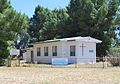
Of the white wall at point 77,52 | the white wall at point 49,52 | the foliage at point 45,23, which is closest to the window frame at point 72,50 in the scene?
the white wall at point 77,52

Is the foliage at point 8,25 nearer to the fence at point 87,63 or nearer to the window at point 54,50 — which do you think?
the fence at point 87,63

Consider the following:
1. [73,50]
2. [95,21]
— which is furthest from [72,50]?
[95,21]

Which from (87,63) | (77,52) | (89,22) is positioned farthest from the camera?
(89,22)

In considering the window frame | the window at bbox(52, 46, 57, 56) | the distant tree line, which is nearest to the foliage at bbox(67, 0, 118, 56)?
the distant tree line

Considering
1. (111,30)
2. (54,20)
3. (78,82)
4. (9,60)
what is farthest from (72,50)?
(78,82)

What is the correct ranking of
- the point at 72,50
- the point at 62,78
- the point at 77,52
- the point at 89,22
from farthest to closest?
1. the point at 89,22
2. the point at 72,50
3. the point at 77,52
4. the point at 62,78

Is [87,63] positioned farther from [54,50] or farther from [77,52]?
[54,50]

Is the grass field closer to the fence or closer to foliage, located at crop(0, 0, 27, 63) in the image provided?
the fence

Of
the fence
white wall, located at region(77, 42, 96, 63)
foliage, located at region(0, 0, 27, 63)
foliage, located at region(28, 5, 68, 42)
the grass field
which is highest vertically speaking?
foliage, located at region(28, 5, 68, 42)

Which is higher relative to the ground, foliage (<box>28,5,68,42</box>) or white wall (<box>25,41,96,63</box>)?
foliage (<box>28,5,68,42</box>)

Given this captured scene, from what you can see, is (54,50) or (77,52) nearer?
(77,52)

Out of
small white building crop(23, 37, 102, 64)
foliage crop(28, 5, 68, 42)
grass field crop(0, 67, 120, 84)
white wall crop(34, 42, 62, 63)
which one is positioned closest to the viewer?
grass field crop(0, 67, 120, 84)

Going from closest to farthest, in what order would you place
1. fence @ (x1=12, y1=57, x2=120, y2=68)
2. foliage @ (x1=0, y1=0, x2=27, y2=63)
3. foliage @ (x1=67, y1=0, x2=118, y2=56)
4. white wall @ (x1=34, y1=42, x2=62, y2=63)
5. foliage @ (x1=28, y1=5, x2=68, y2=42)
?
fence @ (x1=12, y1=57, x2=120, y2=68) → foliage @ (x1=0, y1=0, x2=27, y2=63) → white wall @ (x1=34, y1=42, x2=62, y2=63) → foliage @ (x1=67, y1=0, x2=118, y2=56) → foliage @ (x1=28, y1=5, x2=68, y2=42)

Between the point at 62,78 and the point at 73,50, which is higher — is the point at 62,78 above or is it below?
below
